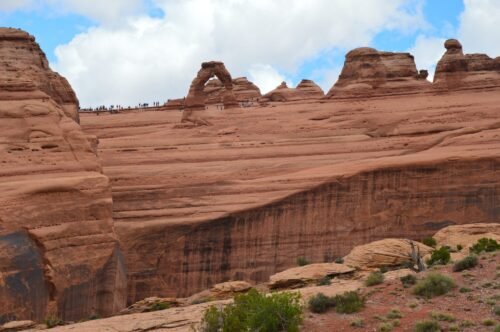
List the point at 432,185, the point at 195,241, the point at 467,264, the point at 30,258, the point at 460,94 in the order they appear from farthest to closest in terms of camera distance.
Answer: the point at 460,94, the point at 432,185, the point at 195,241, the point at 30,258, the point at 467,264

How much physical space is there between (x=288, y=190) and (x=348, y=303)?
17.8 m

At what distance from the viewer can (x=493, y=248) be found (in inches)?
1334

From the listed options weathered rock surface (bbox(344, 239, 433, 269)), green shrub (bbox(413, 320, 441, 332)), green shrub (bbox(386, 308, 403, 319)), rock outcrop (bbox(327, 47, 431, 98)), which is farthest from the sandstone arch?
green shrub (bbox(413, 320, 441, 332))

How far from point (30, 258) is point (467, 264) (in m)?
14.8

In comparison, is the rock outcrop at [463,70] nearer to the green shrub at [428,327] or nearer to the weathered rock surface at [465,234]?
the weathered rock surface at [465,234]

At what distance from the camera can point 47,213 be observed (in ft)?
114

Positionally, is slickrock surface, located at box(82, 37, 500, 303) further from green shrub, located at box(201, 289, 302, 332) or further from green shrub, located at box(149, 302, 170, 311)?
green shrub, located at box(201, 289, 302, 332)

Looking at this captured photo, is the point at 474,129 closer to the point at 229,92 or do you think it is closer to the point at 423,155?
the point at 423,155

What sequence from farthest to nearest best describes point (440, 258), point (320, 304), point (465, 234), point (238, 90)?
point (238, 90)
point (465, 234)
point (440, 258)
point (320, 304)

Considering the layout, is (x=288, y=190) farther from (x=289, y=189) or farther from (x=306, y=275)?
(x=306, y=275)

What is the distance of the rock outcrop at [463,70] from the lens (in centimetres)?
5512

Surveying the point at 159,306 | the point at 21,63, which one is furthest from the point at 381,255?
the point at 21,63

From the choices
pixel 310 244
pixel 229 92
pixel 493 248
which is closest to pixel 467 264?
pixel 493 248

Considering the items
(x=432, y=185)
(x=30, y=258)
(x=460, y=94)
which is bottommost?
(x=30, y=258)
